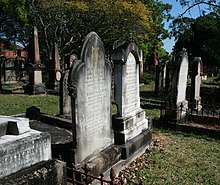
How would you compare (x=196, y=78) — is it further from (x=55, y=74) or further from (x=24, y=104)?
(x=55, y=74)

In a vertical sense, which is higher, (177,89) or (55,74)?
(55,74)

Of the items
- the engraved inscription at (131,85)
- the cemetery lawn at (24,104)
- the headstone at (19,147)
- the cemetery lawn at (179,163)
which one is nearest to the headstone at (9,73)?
the cemetery lawn at (24,104)

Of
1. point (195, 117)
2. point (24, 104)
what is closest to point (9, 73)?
point (24, 104)

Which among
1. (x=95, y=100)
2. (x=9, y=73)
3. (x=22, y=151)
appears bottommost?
(x=22, y=151)

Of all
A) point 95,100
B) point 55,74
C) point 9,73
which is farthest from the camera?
point 9,73

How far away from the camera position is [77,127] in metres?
4.86

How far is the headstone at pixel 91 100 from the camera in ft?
16.0

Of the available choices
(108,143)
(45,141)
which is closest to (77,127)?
(108,143)

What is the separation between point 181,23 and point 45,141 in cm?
1521

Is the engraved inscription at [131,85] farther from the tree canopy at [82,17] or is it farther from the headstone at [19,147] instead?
the tree canopy at [82,17]

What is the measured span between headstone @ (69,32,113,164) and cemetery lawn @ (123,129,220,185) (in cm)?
95

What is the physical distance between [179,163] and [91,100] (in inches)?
104

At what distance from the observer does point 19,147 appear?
2941 mm

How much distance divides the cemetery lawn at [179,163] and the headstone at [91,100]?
953 millimetres
